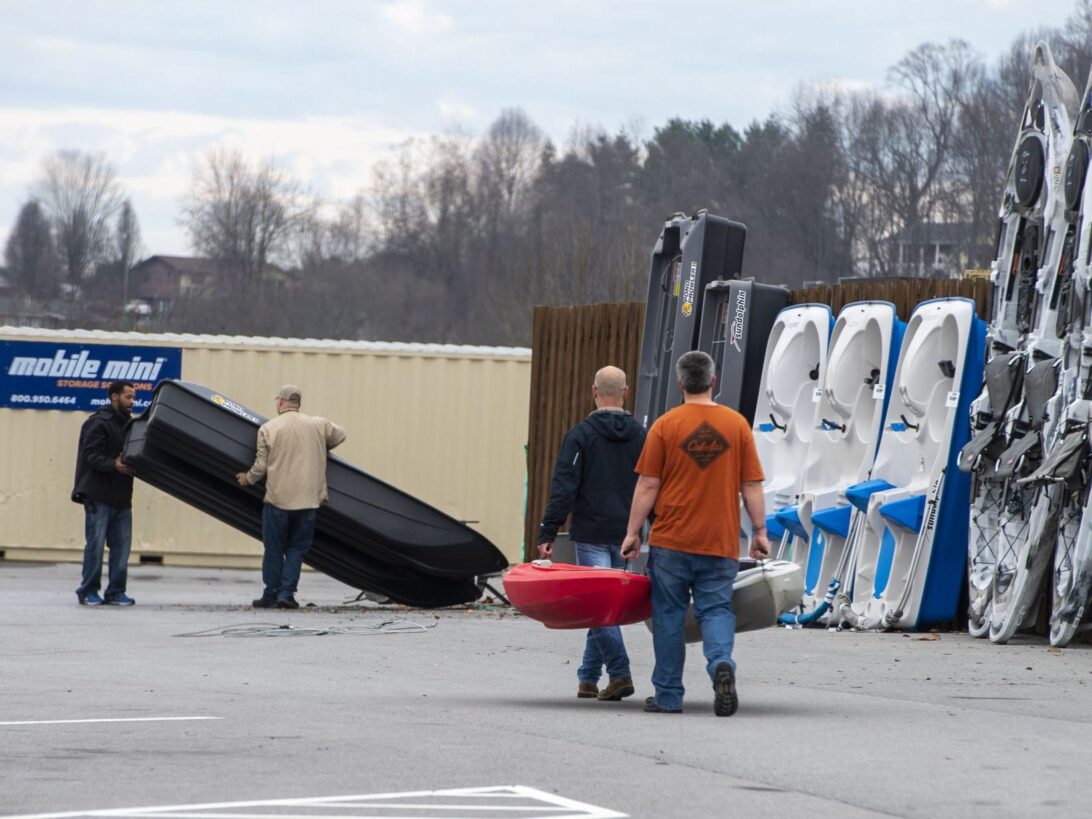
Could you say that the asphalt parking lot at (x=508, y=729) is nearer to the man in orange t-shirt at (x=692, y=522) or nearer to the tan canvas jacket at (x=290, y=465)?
the man in orange t-shirt at (x=692, y=522)

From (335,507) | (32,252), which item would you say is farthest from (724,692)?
(32,252)

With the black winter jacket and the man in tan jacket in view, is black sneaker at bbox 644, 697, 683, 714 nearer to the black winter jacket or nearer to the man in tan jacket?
the man in tan jacket

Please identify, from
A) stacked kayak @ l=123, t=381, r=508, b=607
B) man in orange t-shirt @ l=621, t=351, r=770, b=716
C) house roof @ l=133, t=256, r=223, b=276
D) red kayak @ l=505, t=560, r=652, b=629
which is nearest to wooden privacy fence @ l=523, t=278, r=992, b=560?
stacked kayak @ l=123, t=381, r=508, b=607

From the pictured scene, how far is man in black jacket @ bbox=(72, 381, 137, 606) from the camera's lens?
625 inches

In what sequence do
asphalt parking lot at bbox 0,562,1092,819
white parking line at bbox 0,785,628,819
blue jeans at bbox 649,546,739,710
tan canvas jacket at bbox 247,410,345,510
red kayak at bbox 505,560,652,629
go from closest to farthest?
white parking line at bbox 0,785,628,819 < asphalt parking lot at bbox 0,562,1092,819 < blue jeans at bbox 649,546,739,710 < red kayak at bbox 505,560,652,629 < tan canvas jacket at bbox 247,410,345,510

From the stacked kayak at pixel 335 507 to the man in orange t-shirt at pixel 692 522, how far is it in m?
7.30

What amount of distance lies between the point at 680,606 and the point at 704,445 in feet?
2.56

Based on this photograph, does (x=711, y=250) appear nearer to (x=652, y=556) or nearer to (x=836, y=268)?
(x=652, y=556)

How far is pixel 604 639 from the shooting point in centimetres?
930

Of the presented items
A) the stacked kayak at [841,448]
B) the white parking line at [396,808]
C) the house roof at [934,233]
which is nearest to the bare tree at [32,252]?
the house roof at [934,233]

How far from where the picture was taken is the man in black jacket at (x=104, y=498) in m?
15.9

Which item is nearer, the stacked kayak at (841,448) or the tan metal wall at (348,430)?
the stacked kayak at (841,448)

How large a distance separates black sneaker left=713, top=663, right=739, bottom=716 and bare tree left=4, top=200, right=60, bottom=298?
78.5 m

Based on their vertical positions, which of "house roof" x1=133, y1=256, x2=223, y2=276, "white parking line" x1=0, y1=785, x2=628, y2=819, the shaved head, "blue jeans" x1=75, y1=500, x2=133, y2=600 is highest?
"house roof" x1=133, y1=256, x2=223, y2=276
